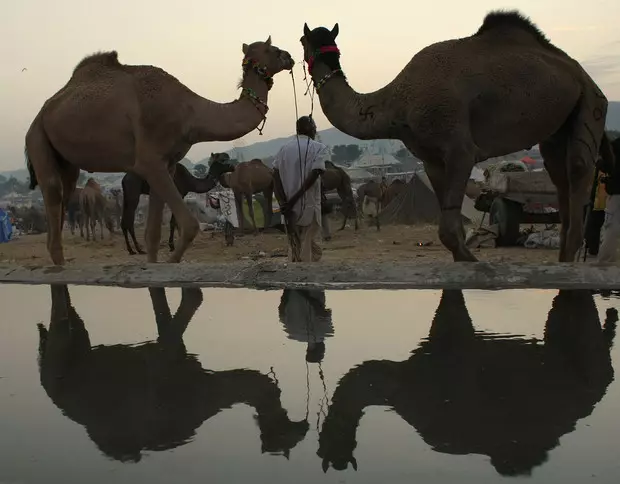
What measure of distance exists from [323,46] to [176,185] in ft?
22.0

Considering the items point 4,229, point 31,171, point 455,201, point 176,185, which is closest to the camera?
point 455,201

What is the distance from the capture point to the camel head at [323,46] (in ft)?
17.5

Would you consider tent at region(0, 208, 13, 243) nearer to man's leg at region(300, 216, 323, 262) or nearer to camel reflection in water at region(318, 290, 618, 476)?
man's leg at region(300, 216, 323, 262)

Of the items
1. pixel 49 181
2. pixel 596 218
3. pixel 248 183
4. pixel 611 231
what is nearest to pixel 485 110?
pixel 611 231

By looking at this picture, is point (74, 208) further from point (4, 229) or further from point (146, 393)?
point (146, 393)

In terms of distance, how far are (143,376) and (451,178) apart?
2914 millimetres

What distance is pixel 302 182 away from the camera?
18.4 ft

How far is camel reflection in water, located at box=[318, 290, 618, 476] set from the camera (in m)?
1.61

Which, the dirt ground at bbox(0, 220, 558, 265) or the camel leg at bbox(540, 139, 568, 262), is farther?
the dirt ground at bbox(0, 220, 558, 265)

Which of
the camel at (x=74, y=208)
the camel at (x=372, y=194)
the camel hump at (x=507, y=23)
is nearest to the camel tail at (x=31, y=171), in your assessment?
the camel hump at (x=507, y=23)

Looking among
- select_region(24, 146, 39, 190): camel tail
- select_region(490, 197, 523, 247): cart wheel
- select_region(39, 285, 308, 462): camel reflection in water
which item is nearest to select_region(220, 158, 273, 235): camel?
select_region(490, 197, 523, 247): cart wheel

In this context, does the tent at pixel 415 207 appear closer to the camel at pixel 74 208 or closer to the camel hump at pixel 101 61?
the camel at pixel 74 208

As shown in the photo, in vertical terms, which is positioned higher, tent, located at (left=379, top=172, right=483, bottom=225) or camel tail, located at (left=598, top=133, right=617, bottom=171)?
camel tail, located at (left=598, top=133, right=617, bottom=171)

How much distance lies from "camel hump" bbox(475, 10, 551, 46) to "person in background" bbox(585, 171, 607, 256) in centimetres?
175
